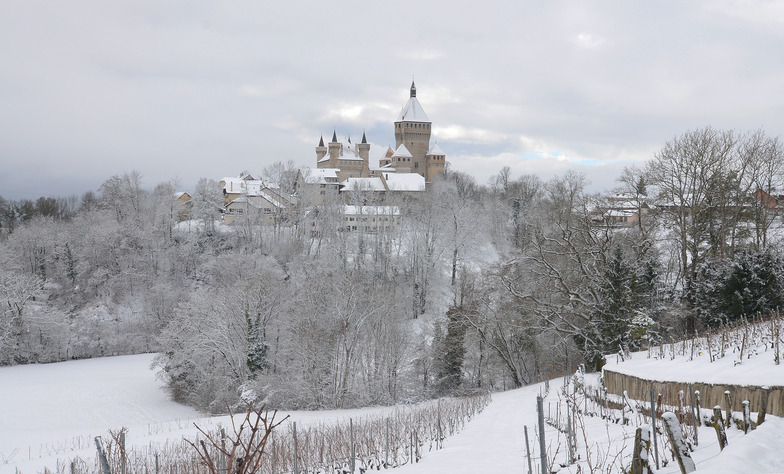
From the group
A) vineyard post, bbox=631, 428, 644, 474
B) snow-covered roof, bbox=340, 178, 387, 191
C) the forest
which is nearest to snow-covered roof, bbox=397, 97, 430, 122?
snow-covered roof, bbox=340, 178, 387, 191

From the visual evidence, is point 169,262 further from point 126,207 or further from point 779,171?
point 779,171

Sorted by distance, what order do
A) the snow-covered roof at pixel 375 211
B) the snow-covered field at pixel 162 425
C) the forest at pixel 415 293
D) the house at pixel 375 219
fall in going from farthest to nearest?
the snow-covered roof at pixel 375 211, the house at pixel 375 219, the forest at pixel 415 293, the snow-covered field at pixel 162 425

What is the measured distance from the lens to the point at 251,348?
31609 millimetres

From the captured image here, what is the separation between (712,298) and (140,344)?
4495 centimetres

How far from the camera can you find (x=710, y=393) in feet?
30.0

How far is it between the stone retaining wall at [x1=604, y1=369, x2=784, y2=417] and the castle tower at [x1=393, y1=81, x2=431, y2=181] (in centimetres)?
8597

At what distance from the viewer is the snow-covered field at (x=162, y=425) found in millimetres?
6387

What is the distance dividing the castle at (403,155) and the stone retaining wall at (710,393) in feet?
262

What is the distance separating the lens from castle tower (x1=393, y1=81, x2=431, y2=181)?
99.5 m

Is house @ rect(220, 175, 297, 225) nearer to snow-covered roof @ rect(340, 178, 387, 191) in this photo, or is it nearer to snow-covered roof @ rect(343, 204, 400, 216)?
snow-covered roof @ rect(343, 204, 400, 216)

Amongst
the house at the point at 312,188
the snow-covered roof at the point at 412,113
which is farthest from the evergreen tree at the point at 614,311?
the snow-covered roof at the point at 412,113

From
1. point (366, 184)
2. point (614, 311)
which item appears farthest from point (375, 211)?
point (614, 311)

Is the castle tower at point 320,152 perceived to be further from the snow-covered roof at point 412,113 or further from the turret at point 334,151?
the snow-covered roof at point 412,113

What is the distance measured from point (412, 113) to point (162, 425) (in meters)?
86.0
